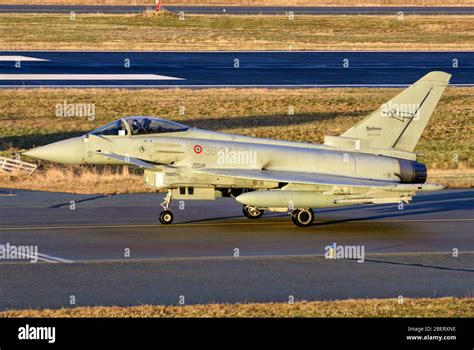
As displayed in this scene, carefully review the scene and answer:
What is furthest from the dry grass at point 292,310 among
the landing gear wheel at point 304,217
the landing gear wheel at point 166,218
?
the landing gear wheel at point 166,218

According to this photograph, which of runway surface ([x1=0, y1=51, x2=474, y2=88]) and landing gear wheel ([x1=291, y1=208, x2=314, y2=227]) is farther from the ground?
runway surface ([x1=0, y1=51, x2=474, y2=88])

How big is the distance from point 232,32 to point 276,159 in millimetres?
47615

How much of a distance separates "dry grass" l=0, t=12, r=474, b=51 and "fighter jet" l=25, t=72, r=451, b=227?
39229mm

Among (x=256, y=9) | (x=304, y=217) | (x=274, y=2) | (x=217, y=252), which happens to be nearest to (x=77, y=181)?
(x=304, y=217)

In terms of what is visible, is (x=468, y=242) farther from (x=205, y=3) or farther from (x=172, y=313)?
(x=205, y=3)

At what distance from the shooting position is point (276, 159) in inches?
1081

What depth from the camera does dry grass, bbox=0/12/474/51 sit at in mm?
68250

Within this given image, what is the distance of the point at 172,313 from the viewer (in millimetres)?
18797

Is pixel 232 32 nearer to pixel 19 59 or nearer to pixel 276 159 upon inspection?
pixel 19 59

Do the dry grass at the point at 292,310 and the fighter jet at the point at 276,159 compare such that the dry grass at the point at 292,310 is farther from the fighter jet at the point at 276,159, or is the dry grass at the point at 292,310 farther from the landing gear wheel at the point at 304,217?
the landing gear wheel at the point at 304,217

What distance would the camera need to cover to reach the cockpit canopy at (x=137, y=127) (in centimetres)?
2719

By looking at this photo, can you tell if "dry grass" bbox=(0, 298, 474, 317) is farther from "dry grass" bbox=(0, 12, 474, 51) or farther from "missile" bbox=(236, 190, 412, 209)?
"dry grass" bbox=(0, 12, 474, 51)

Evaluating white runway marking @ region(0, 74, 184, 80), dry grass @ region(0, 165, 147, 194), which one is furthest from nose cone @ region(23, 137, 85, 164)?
white runway marking @ region(0, 74, 184, 80)

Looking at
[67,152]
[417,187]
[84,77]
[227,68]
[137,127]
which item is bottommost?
[417,187]
